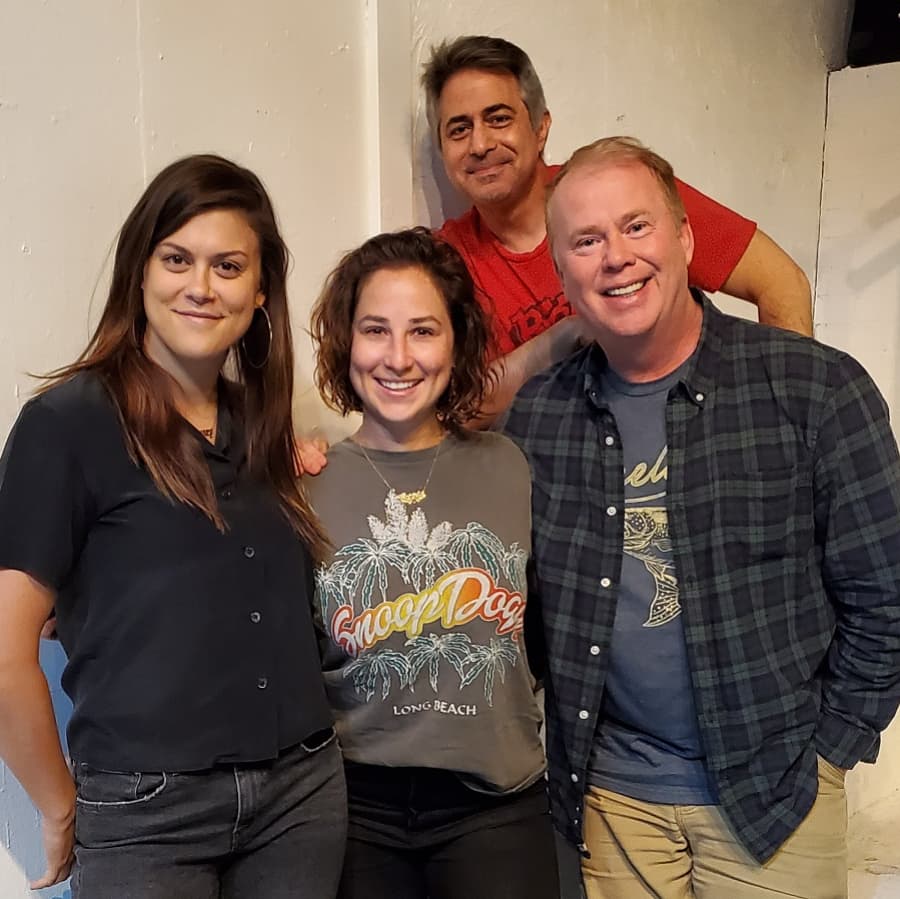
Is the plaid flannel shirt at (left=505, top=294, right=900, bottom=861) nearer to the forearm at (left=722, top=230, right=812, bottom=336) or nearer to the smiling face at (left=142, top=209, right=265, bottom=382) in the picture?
the forearm at (left=722, top=230, right=812, bottom=336)

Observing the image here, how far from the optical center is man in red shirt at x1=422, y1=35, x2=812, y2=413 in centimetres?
190

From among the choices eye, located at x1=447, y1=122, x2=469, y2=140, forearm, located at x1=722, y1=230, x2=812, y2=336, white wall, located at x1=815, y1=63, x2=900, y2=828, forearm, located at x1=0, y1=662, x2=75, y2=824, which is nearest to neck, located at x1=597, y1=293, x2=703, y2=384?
forearm, located at x1=722, y1=230, x2=812, y2=336

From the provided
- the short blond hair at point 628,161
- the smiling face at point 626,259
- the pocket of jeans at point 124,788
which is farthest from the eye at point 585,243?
the pocket of jeans at point 124,788

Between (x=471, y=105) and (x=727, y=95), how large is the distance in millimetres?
1248

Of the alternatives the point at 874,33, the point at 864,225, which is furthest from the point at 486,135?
the point at 874,33

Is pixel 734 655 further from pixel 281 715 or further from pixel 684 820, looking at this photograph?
pixel 281 715

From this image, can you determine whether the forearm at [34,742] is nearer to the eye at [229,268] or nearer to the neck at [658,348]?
the eye at [229,268]

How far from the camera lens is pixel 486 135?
76.0 inches

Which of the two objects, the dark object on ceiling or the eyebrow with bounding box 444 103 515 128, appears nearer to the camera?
the eyebrow with bounding box 444 103 515 128

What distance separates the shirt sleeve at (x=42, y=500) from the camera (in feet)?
3.68

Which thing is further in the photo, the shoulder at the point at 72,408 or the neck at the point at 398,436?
the neck at the point at 398,436

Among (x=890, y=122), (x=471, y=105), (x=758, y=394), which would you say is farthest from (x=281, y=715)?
(x=890, y=122)

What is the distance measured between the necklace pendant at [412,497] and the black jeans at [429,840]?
36 centimetres

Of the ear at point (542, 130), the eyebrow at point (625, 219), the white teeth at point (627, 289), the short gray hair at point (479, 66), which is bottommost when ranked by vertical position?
the white teeth at point (627, 289)
